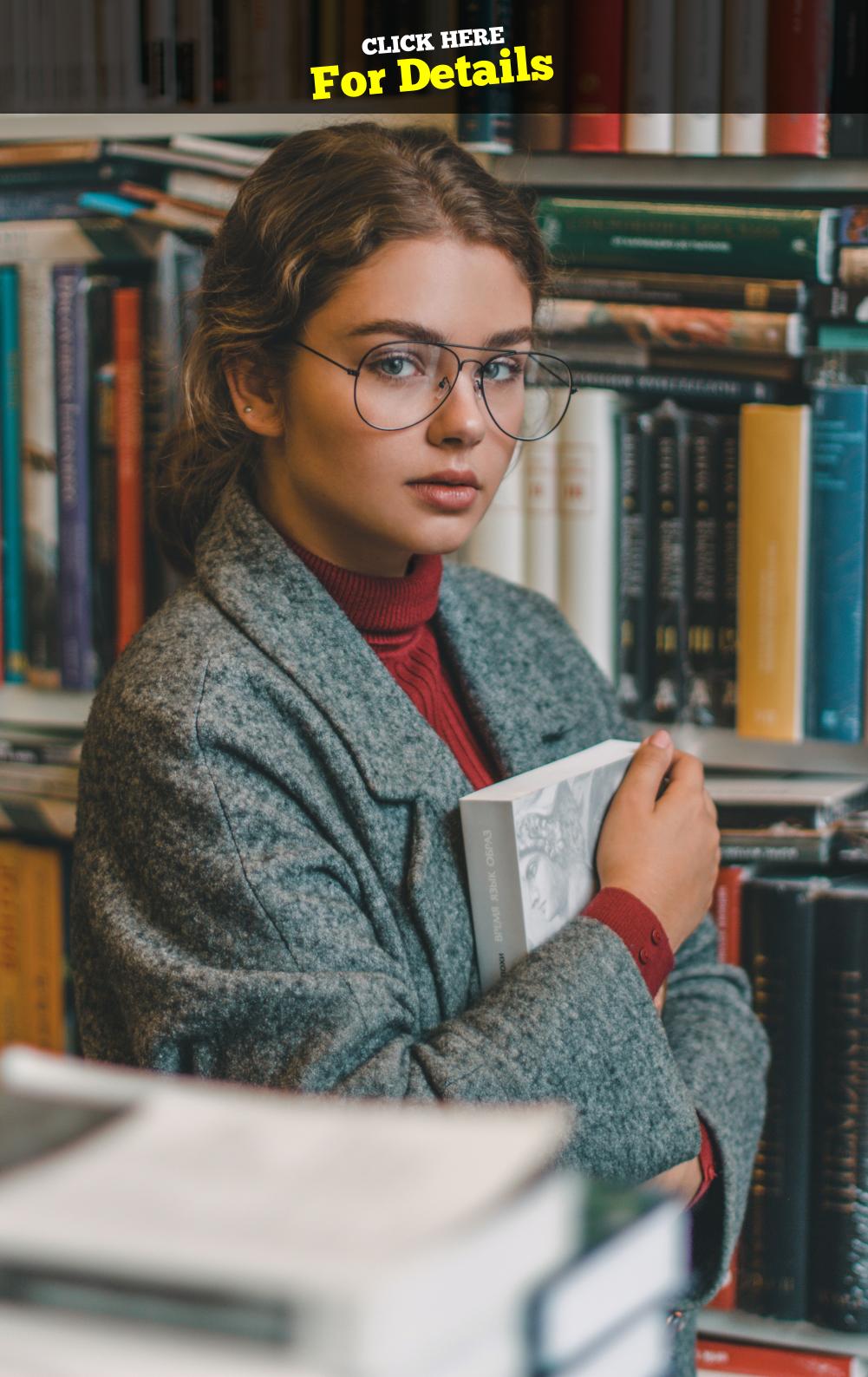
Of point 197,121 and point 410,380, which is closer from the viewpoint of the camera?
point 410,380

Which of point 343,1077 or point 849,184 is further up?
point 849,184

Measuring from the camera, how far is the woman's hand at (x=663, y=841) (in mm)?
990

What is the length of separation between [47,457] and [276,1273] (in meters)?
1.23

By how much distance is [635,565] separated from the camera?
1.36 metres

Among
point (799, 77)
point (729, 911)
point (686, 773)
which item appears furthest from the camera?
point (729, 911)

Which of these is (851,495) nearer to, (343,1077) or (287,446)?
(287,446)

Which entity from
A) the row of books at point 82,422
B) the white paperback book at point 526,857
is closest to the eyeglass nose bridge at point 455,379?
the white paperback book at point 526,857

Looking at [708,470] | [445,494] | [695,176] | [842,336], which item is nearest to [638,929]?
[445,494]

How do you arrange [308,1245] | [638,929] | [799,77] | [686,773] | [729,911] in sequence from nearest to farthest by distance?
[308,1245], [638,929], [686,773], [799,77], [729,911]

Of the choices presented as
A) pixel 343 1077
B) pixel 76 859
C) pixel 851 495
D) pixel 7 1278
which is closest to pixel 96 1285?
pixel 7 1278

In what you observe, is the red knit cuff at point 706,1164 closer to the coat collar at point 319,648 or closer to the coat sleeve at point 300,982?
the coat sleeve at point 300,982

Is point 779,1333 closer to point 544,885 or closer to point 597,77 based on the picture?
point 544,885

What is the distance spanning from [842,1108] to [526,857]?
0.57 metres

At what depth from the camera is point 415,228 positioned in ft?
3.19
